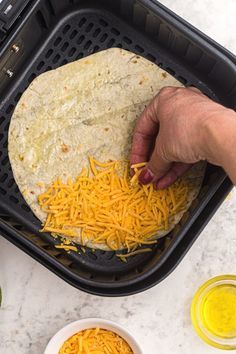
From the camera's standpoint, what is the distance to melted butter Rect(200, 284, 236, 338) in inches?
40.2

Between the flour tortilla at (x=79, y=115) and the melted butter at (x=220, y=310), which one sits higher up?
the flour tortilla at (x=79, y=115)

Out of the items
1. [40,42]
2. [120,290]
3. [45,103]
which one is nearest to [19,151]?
[45,103]

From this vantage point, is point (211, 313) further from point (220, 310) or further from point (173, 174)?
point (173, 174)

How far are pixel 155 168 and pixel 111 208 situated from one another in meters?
→ 0.11

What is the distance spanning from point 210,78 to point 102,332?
516mm

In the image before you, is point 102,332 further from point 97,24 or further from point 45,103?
point 97,24

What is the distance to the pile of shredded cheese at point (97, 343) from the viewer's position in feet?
3.26

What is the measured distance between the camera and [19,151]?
1008 mm

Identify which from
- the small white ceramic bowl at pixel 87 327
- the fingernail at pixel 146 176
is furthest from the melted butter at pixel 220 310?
the fingernail at pixel 146 176

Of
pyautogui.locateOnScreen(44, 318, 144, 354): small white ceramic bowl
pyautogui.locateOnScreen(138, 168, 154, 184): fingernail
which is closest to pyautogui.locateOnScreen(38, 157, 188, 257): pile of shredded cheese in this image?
pyautogui.locateOnScreen(138, 168, 154, 184): fingernail

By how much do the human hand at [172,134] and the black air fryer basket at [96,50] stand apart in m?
0.08

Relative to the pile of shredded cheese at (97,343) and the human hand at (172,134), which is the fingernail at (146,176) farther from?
the pile of shredded cheese at (97,343)

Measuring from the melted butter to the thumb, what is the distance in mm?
251

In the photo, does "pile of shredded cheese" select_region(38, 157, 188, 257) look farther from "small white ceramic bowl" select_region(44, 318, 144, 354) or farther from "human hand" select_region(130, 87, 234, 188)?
"small white ceramic bowl" select_region(44, 318, 144, 354)
